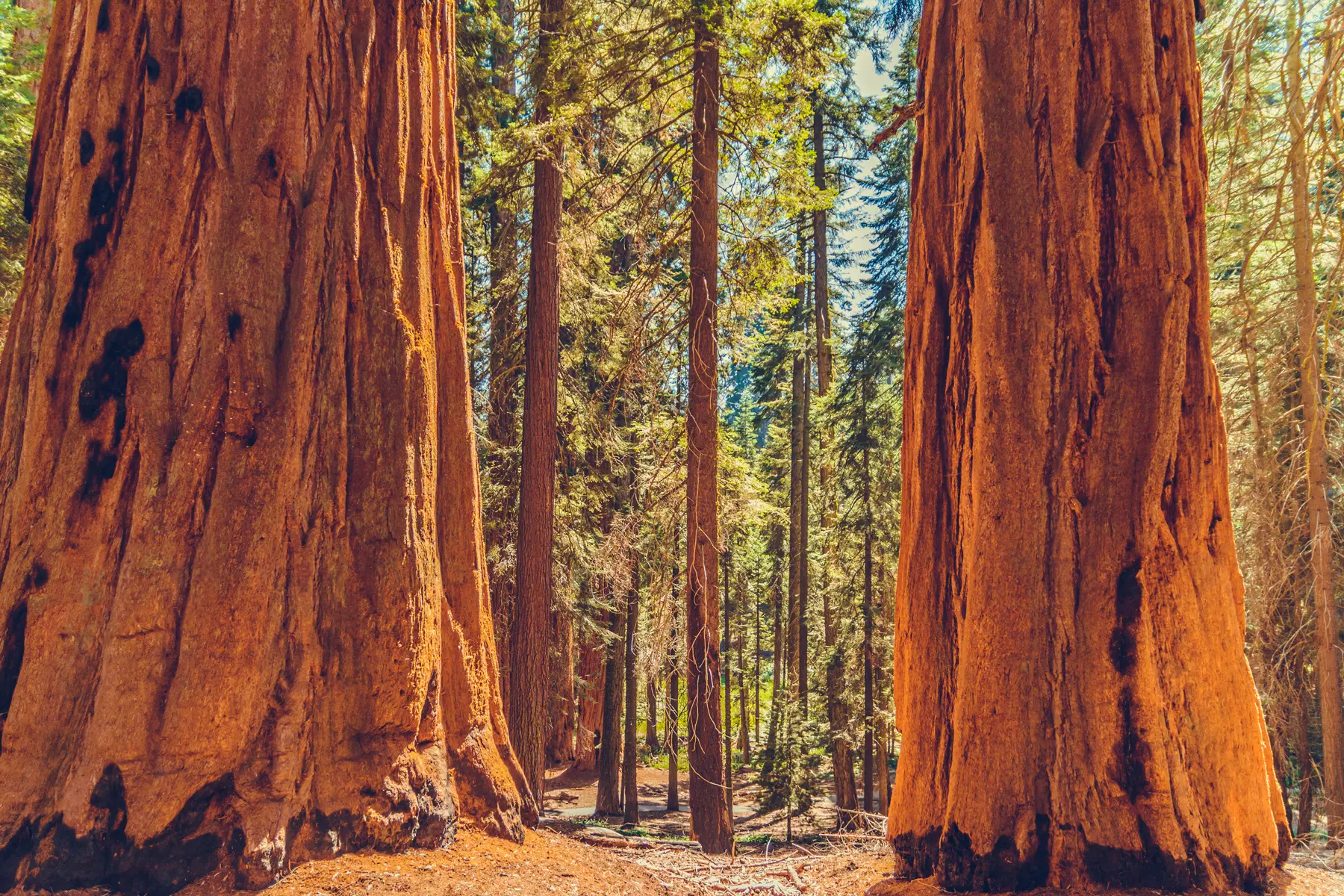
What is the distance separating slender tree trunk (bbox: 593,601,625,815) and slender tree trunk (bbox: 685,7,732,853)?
7.04 m

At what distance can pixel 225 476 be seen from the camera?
10.6 feet

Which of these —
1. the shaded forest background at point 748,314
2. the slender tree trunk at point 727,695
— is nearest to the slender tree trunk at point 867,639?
the shaded forest background at point 748,314

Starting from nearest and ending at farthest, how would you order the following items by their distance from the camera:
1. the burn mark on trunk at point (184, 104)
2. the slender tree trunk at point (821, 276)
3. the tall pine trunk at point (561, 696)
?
the burn mark on trunk at point (184, 104) → the tall pine trunk at point (561, 696) → the slender tree trunk at point (821, 276)

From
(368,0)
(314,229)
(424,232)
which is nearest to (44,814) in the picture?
(314,229)

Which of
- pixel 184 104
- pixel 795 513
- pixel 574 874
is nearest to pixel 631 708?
pixel 795 513

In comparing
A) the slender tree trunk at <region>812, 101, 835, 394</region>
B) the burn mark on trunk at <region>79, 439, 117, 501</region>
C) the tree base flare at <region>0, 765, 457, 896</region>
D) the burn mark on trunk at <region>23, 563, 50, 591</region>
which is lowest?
the tree base flare at <region>0, 765, 457, 896</region>

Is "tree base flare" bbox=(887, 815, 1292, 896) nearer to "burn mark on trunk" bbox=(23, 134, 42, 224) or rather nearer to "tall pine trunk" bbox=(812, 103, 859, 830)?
"burn mark on trunk" bbox=(23, 134, 42, 224)

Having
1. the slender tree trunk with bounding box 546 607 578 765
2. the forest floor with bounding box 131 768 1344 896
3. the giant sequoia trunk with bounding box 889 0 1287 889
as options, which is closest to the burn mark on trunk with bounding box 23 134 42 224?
the forest floor with bounding box 131 768 1344 896

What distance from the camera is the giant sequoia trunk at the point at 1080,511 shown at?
3516 mm

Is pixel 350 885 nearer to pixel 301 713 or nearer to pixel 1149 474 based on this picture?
pixel 301 713

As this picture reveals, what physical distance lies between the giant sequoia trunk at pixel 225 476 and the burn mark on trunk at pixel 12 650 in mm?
12

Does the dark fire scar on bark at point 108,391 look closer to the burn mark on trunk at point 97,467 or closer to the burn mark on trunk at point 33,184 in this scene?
the burn mark on trunk at point 97,467

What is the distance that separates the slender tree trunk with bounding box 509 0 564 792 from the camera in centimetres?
935

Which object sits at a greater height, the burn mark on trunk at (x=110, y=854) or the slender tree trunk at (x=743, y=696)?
the burn mark on trunk at (x=110, y=854)
